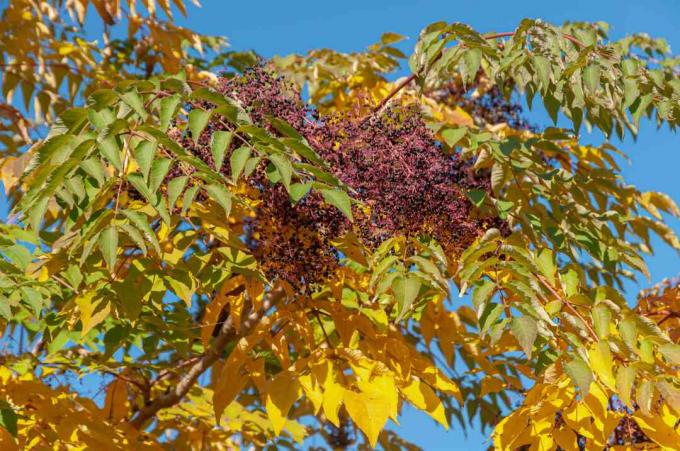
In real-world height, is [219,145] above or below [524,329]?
above

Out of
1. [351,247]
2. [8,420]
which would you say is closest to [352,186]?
[351,247]

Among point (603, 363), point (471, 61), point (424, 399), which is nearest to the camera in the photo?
point (603, 363)

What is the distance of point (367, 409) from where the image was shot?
6.06 feet

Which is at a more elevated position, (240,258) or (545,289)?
(240,258)

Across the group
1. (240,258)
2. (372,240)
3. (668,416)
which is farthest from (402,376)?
(668,416)

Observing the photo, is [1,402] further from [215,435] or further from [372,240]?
[215,435]

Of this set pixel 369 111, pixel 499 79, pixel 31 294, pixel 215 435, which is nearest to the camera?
pixel 31 294

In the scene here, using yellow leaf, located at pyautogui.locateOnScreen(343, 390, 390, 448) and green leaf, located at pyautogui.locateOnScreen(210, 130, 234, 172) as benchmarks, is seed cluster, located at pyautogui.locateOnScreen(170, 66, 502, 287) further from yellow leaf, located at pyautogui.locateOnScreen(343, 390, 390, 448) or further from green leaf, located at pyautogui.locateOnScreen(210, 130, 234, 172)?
yellow leaf, located at pyautogui.locateOnScreen(343, 390, 390, 448)

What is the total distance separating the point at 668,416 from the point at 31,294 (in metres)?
1.56

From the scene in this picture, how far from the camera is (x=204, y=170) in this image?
5.84ft

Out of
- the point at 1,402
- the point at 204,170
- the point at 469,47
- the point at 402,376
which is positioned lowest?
the point at 402,376

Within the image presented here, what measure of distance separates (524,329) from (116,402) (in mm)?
1941

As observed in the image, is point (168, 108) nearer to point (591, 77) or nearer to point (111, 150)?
point (111, 150)

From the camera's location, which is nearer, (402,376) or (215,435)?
(402,376)
